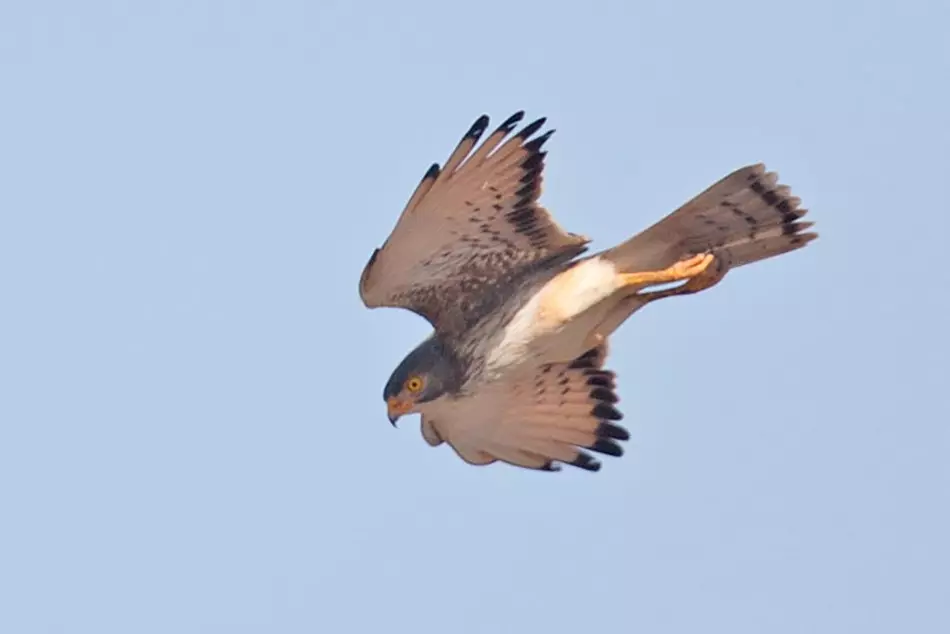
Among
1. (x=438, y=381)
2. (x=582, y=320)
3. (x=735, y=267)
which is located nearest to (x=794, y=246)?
(x=735, y=267)

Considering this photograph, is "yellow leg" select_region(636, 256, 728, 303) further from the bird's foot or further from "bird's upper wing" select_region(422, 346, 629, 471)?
"bird's upper wing" select_region(422, 346, 629, 471)

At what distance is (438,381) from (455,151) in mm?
1444

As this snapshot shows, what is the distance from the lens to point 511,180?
14.6 meters

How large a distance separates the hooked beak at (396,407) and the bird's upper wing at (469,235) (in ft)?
1.65

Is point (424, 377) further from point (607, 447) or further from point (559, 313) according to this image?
point (607, 447)

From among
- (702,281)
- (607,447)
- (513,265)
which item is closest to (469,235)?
(513,265)

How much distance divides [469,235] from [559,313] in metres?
0.70

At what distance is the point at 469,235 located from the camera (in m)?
14.8

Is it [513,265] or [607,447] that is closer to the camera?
[513,265]

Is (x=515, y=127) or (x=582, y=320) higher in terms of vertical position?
(x=515, y=127)

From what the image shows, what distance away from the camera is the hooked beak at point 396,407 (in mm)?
15086

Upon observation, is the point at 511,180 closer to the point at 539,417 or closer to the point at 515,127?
the point at 515,127

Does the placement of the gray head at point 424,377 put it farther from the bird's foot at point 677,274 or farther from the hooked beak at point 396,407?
the bird's foot at point 677,274

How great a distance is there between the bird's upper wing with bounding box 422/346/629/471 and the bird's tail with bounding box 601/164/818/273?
34.6 inches
